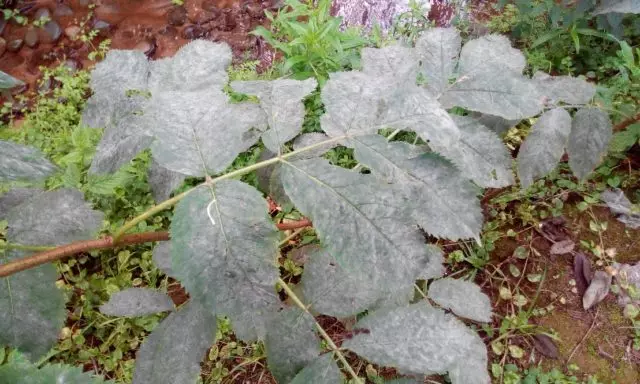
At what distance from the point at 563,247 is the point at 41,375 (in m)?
1.89

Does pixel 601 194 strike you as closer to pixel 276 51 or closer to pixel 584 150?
pixel 584 150

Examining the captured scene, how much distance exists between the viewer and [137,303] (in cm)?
107

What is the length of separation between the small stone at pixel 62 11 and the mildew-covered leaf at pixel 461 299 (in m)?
4.02

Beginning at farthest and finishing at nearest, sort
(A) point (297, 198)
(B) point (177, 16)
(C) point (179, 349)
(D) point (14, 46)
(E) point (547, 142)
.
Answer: (B) point (177, 16) → (D) point (14, 46) → (E) point (547, 142) → (C) point (179, 349) → (A) point (297, 198)

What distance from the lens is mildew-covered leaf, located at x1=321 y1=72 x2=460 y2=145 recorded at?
2.31 feet

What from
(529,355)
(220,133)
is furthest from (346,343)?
(529,355)

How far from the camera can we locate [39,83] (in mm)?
3590

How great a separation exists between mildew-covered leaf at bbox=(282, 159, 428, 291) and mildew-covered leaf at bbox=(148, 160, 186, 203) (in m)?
0.30

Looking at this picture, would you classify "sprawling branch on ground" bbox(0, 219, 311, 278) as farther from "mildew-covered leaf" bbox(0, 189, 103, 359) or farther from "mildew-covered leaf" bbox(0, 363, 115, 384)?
"mildew-covered leaf" bbox(0, 363, 115, 384)

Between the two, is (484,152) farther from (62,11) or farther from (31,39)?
(62,11)

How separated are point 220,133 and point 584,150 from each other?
0.86 metres

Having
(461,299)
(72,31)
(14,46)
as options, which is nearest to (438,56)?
(461,299)


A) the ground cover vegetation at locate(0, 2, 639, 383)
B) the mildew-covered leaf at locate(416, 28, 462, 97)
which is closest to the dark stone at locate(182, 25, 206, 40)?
the ground cover vegetation at locate(0, 2, 639, 383)

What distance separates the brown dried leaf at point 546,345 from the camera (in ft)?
5.81
